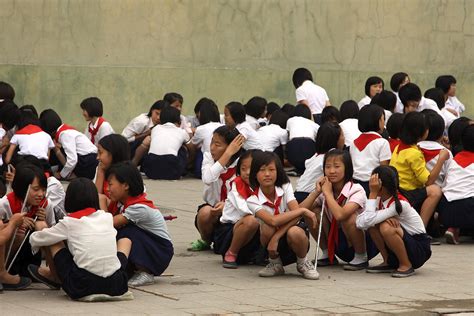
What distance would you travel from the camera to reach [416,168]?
35.4 ft

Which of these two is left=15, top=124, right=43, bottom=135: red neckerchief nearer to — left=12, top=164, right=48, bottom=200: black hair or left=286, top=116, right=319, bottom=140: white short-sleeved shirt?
left=286, top=116, right=319, bottom=140: white short-sleeved shirt

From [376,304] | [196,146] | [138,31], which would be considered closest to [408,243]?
[376,304]

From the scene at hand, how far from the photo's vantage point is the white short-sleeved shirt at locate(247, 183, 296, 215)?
9.30 meters

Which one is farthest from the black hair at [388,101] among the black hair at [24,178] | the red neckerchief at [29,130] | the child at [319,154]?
the black hair at [24,178]

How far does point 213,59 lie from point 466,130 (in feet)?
31.5

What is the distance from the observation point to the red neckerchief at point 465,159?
1102cm

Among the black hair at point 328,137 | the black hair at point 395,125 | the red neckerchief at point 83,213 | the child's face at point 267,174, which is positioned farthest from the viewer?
the black hair at point 395,125

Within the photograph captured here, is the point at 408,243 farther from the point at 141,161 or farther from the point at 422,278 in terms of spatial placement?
the point at 141,161

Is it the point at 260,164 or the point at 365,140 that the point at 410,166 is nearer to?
the point at 365,140

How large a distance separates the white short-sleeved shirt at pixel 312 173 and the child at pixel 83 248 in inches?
110

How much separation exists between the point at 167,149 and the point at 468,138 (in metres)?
5.39

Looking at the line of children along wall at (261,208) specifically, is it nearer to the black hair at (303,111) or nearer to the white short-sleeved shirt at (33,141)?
the white short-sleeved shirt at (33,141)

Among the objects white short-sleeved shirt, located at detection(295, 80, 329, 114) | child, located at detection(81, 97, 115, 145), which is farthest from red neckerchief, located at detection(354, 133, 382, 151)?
white short-sleeved shirt, located at detection(295, 80, 329, 114)

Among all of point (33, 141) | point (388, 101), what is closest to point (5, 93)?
point (33, 141)
